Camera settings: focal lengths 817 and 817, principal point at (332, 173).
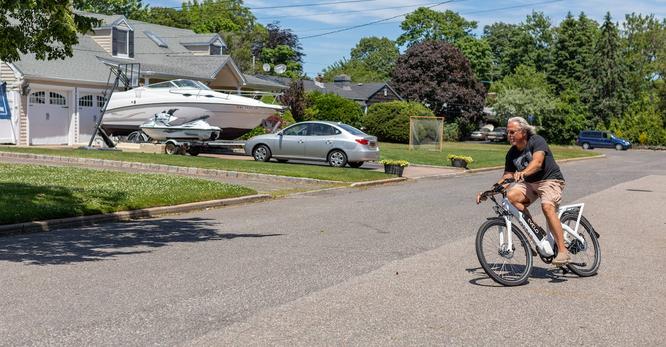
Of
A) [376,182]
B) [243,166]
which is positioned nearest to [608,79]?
[376,182]

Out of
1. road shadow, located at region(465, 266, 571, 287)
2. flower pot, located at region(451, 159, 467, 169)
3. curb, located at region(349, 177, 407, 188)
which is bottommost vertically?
road shadow, located at region(465, 266, 571, 287)

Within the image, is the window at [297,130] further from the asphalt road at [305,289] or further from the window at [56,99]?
the asphalt road at [305,289]

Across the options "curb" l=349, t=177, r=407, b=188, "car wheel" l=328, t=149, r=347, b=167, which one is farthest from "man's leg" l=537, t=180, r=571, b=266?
"car wheel" l=328, t=149, r=347, b=167

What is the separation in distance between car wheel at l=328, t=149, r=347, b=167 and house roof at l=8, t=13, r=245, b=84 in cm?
1270

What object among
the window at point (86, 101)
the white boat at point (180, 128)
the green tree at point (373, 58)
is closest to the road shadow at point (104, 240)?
the white boat at point (180, 128)

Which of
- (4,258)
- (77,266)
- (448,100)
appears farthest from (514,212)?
(448,100)

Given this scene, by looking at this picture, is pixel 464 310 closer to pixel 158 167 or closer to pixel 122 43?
pixel 158 167

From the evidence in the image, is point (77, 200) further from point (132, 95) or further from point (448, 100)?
point (448, 100)

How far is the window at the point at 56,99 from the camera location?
33344 millimetres

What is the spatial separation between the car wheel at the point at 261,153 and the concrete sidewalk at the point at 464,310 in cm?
1732

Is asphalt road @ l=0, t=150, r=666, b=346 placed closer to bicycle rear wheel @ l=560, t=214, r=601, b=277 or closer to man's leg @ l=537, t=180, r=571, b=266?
bicycle rear wheel @ l=560, t=214, r=601, b=277

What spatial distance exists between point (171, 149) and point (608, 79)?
61142 millimetres

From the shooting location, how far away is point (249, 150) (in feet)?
90.9

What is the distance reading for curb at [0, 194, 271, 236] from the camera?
462 inches
